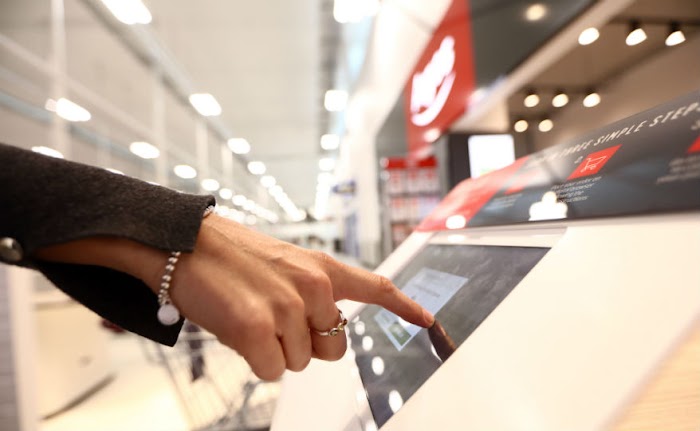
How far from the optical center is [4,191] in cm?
49

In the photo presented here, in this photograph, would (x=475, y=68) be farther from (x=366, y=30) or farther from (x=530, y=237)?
(x=366, y=30)

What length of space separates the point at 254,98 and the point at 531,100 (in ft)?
20.4

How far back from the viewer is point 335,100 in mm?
7832

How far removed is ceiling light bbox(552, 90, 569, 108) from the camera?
240cm

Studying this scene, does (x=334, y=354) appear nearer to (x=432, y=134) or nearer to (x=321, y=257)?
(x=321, y=257)

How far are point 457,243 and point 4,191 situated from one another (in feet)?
2.24

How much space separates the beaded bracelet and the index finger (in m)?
0.20

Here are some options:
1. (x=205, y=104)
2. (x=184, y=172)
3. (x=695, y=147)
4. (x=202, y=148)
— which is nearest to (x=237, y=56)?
(x=205, y=104)

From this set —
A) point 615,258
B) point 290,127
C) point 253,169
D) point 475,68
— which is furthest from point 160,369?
point 253,169

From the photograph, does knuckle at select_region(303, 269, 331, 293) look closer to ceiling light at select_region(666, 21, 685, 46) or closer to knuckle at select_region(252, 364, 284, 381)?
knuckle at select_region(252, 364, 284, 381)

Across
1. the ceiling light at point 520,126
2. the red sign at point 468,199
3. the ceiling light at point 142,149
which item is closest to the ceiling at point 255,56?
the ceiling light at point 142,149

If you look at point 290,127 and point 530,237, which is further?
point 290,127

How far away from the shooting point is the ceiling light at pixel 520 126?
8.98ft

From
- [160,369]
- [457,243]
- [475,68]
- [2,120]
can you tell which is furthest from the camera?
[2,120]
